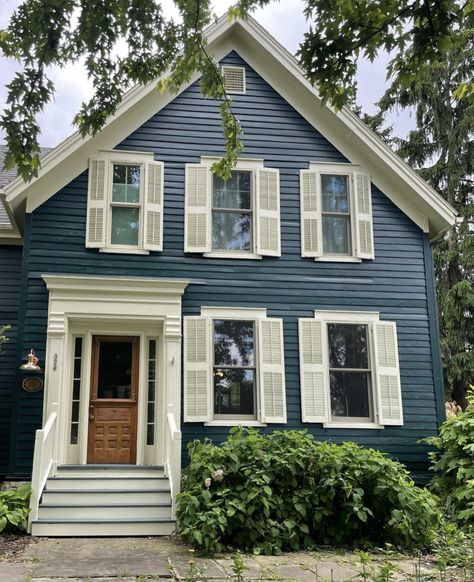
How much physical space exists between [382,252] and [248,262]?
84.5 inches

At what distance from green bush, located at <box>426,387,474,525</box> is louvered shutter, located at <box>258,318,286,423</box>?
85.3 inches

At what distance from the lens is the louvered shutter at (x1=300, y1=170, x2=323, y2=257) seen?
945 cm

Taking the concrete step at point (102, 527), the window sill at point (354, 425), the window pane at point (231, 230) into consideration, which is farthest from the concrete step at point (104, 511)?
the window pane at point (231, 230)

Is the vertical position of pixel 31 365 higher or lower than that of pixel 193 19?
lower

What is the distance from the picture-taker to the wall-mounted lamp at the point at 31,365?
806 centimetres

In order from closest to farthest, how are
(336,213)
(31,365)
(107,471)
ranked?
(107,471) < (31,365) < (336,213)

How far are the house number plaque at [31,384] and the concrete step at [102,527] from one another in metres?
2.11

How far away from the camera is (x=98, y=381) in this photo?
8.73 meters

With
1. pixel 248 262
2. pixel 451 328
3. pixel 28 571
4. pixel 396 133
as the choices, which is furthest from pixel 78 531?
pixel 396 133

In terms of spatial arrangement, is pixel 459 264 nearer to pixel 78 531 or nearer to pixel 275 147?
pixel 275 147

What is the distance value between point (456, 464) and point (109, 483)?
437cm

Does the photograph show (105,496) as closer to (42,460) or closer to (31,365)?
(42,460)

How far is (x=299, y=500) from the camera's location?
6449 millimetres

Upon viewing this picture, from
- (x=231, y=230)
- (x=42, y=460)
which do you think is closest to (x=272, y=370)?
(x=231, y=230)
